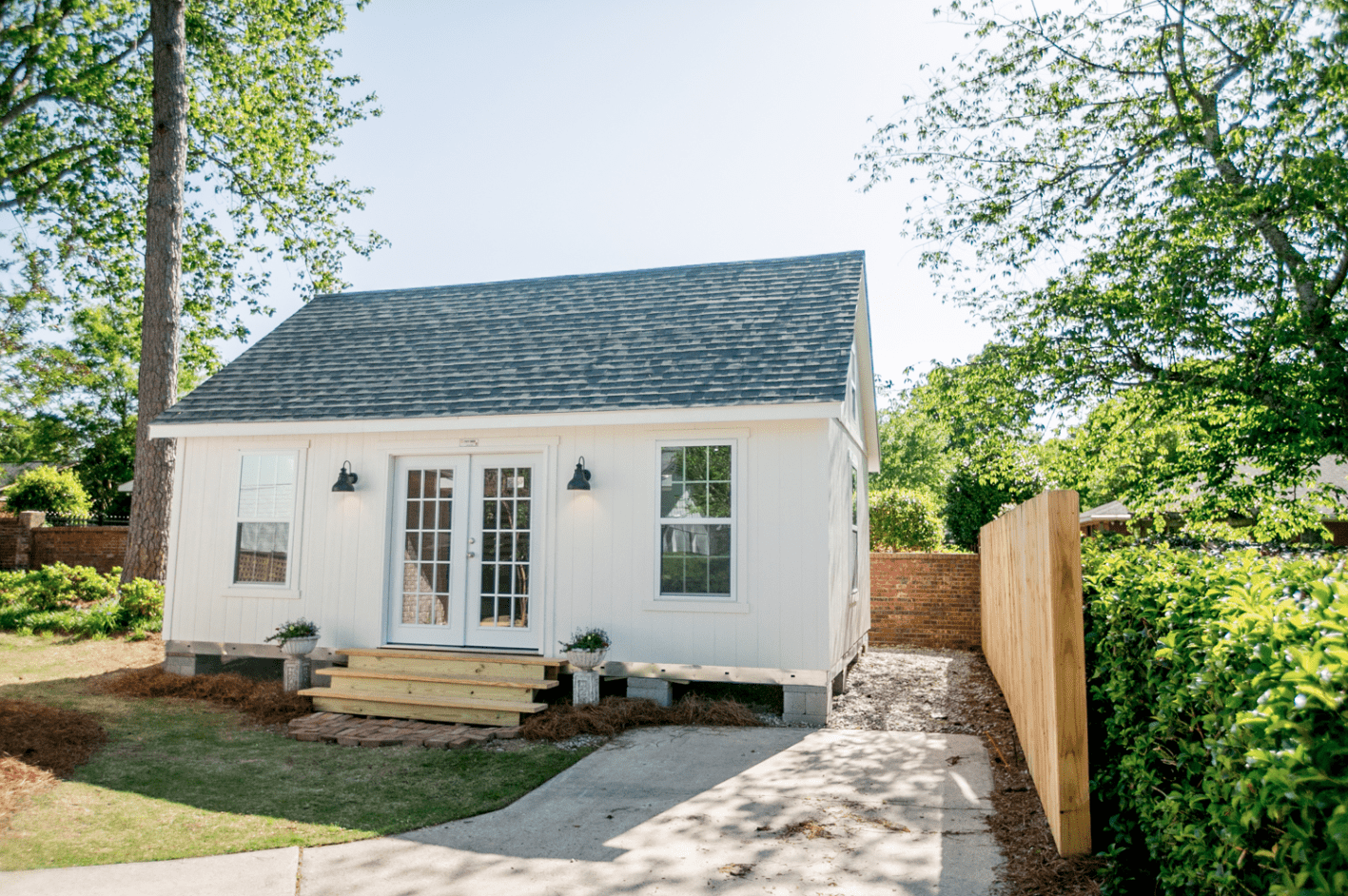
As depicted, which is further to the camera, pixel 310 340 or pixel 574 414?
pixel 310 340

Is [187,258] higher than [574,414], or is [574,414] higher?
[187,258]

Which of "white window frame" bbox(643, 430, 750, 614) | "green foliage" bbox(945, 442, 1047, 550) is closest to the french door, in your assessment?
"white window frame" bbox(643, 430, 750, 614)

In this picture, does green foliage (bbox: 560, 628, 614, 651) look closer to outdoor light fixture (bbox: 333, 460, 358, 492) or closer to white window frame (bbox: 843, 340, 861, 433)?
outdoor light fixture (bbox: 333, 460, 358, 492)

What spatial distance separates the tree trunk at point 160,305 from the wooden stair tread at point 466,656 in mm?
5683

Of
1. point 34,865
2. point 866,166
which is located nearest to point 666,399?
point 34,865

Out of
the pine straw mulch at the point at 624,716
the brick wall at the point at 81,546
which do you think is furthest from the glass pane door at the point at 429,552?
the brick wall at the point at 81,546

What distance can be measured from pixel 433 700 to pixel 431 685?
0.23m

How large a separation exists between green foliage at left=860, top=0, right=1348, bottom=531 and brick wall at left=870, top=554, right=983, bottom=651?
3.11 metres

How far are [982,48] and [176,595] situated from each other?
14.1m

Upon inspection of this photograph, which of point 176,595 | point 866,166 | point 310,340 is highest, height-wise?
point 866,166

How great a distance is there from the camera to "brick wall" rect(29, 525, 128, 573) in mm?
17672

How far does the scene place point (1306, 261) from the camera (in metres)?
11.1

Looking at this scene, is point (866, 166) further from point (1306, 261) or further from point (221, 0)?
point (221, 0)

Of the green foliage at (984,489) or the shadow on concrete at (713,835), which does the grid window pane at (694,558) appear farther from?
the green foliage at (984,489)
